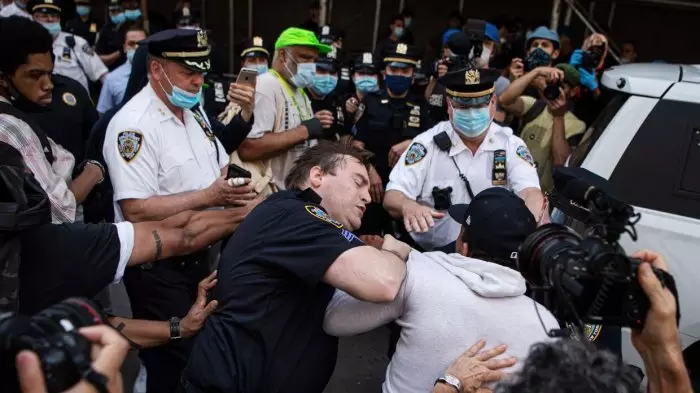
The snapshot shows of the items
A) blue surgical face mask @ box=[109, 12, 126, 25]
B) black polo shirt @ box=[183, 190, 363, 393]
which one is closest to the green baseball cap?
black polo shirt @ box=[183, 190, 363, 393]

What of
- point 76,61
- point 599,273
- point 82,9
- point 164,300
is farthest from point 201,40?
point 82,9

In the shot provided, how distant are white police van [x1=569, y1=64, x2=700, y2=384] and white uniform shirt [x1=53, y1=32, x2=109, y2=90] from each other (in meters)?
4.87

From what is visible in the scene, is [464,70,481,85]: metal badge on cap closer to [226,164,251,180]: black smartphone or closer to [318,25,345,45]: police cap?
[226,164,251,180]: black smartphone

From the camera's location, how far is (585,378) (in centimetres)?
120

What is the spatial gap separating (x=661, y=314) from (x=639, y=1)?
8399 millimetres

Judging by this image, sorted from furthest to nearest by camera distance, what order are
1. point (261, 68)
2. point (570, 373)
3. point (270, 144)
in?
point (261, 68) < point (270, 144) < point (570, 373)

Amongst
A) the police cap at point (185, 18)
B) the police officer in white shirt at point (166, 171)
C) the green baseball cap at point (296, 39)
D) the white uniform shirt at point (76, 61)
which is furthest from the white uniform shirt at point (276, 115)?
the police cap at point (185, 18)

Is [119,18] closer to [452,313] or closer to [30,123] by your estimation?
[30,123]

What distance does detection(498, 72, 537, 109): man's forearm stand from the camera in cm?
425

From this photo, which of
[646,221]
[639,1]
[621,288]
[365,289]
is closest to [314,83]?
[646,221]

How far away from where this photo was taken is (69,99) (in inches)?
159

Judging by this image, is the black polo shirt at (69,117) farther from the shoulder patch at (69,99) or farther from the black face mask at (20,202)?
the black face mask at (20,202)

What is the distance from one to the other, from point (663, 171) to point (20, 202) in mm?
2681

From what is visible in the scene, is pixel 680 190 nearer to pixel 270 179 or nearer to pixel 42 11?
pixel 270 179
